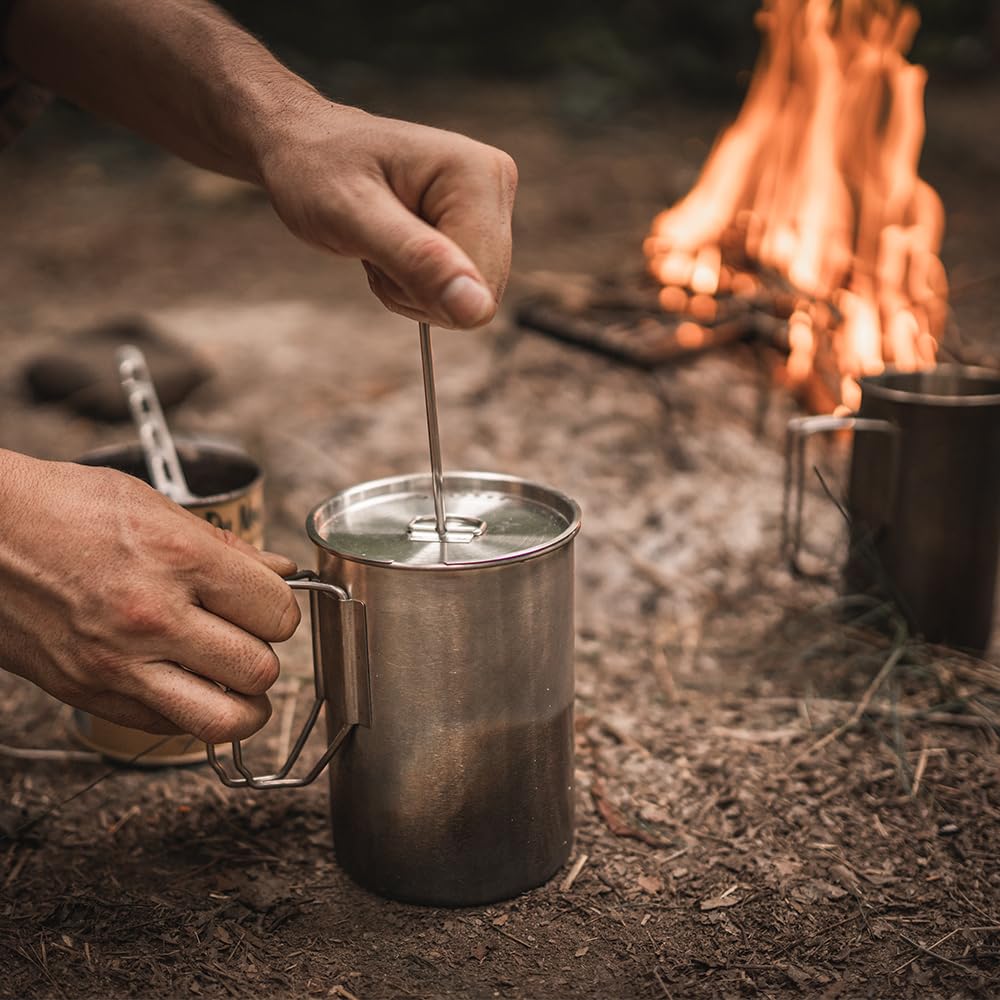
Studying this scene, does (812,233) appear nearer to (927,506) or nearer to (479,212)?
(927,506)

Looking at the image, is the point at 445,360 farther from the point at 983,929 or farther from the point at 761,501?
the point at 983,929

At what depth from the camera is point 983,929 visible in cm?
189

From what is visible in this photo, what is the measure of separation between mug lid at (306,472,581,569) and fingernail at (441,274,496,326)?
36 cm

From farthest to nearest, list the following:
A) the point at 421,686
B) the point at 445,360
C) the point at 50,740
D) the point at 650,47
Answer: the point at 650,47 → the point at 445,360 → the point at 50,740 → the point at 421,686

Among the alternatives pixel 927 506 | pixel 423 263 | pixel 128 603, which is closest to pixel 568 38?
pixel 927 506

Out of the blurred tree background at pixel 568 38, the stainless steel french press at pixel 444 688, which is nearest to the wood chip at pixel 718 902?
the stainless steel french press at pixel 444 688

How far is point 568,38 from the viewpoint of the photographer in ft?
36.0

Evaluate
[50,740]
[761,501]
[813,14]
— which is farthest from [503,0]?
[50,740]

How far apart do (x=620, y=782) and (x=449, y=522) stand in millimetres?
753

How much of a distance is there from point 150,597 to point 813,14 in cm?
392

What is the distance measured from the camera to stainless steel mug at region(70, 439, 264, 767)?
2.31 m

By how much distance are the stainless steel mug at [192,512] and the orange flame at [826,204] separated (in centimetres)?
222

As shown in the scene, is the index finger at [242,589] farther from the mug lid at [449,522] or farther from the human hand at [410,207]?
the human hand at [410,207]

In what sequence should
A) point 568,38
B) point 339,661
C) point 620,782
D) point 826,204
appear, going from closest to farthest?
point 339,661 < point 620,782 < point 826,204 < point 568,38
